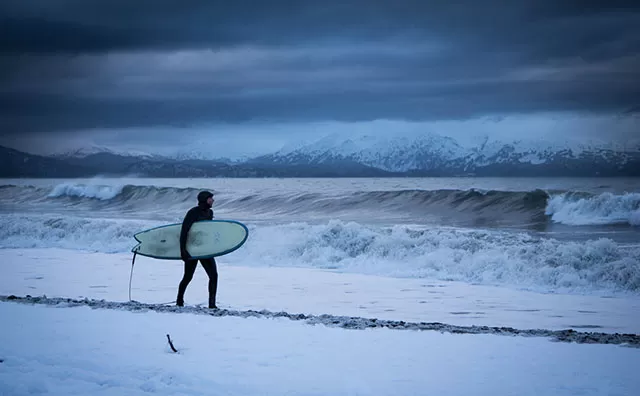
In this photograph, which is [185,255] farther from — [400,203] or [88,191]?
[88,191]

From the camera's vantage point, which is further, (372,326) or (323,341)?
(372,326)

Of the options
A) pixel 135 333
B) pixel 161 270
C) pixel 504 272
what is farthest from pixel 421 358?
pixel 161 270

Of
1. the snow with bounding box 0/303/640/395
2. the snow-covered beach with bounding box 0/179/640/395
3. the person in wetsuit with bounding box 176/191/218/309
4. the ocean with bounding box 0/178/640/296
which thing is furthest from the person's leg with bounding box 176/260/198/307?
the ocean with bounding box 0/178/640/296

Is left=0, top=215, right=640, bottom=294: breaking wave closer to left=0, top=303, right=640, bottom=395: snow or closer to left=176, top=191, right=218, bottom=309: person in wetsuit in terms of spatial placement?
left=176, top=191, right=218, bottom=309: person in wetsuit

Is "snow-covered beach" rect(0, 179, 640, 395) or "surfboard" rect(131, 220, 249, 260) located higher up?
"surfboard" rect(131, 220, 249, 260)

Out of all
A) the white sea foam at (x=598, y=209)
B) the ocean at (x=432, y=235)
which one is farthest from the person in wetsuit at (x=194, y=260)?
the white sea foam at (x=598, y=209)

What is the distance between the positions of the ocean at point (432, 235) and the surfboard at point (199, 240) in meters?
5.39

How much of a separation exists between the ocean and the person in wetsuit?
611 centimetres

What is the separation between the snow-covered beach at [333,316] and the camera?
611 centimetres

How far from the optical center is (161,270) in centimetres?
1566

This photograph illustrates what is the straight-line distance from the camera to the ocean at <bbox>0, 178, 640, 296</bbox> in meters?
14.6

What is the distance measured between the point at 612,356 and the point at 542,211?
2319 centimetres

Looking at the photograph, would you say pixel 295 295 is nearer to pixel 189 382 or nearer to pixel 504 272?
pixel 504 272

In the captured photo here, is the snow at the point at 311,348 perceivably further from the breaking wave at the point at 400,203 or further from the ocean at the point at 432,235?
the breaking wave at the point at 400,203
